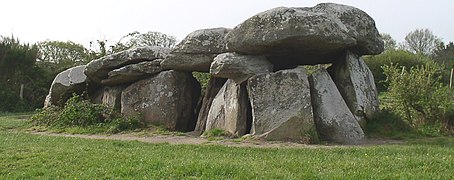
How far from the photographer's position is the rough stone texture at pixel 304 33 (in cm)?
1203

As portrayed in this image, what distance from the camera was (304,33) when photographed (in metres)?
11.9

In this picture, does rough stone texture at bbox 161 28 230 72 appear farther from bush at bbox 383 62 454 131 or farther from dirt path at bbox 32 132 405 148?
bush at bbox 383 62 454 131

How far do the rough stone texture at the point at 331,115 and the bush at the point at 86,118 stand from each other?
5.61 metres

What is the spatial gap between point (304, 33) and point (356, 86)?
107 inches

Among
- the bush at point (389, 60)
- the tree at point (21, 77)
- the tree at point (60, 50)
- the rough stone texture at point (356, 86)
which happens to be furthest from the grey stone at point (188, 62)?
the tree at point (60, 50)

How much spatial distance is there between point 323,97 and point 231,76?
95.8 inches

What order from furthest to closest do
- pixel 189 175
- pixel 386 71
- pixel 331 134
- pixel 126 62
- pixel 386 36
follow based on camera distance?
1. pixel 386 36
2. pixel 126 62
3. pixel 386 71
4. pixel 331 134
5. pixel 189 175

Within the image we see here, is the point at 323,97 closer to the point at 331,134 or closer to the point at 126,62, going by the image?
the point at 331,134

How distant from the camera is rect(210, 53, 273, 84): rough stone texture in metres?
12.5

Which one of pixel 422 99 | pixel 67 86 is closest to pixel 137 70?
pixel 67 86

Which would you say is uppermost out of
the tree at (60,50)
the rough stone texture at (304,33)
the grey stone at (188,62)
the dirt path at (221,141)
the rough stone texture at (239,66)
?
the tree at (60,50)

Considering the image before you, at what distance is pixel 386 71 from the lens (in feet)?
49.8

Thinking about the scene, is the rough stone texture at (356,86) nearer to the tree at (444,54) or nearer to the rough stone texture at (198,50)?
the rough stone texture at (198,50)

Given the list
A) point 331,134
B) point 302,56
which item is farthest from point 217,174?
point 302,56
